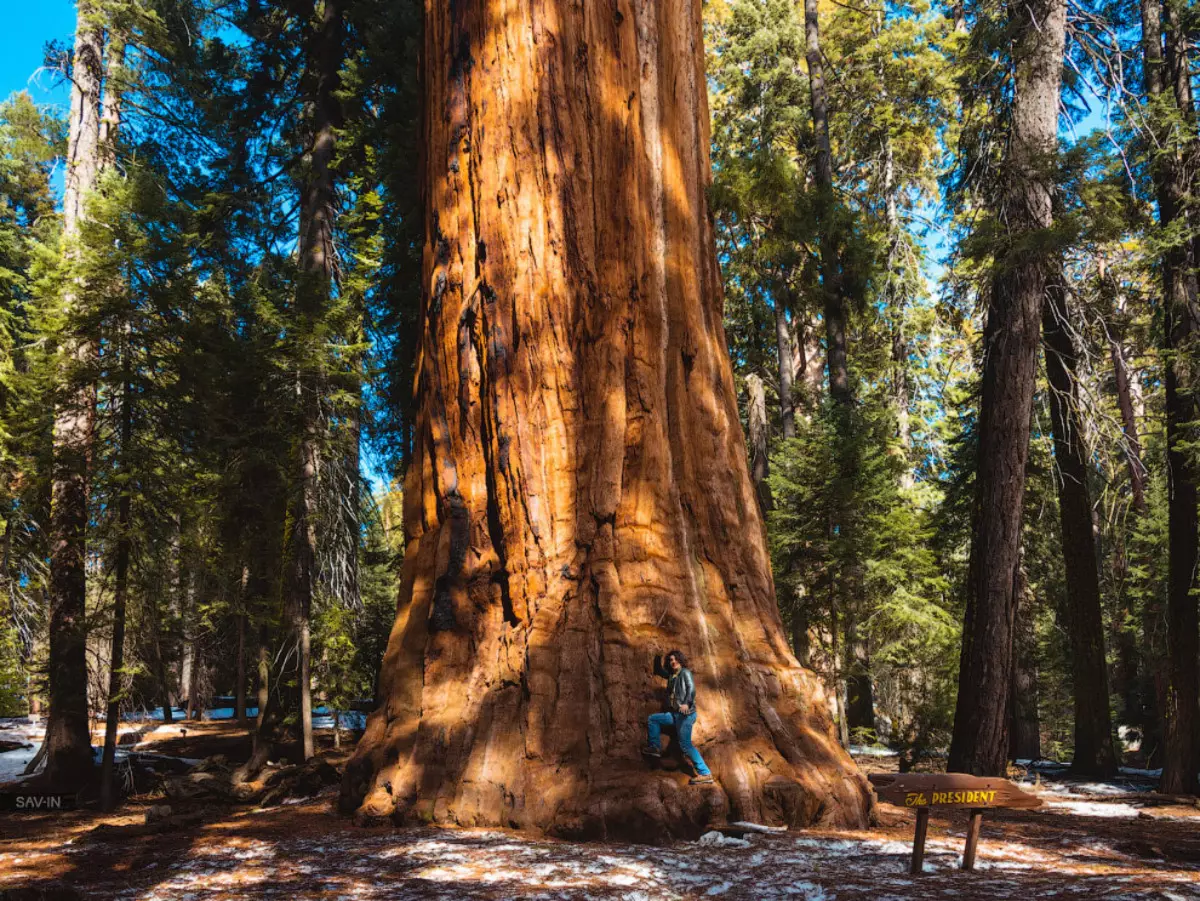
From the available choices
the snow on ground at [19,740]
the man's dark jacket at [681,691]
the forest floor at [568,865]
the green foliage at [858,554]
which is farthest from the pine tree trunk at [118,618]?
the green foliage at [858,554]

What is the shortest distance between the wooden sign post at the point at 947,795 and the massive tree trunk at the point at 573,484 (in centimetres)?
159

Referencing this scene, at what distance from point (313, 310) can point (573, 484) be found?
7.75 metres

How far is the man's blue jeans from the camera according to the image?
697 centimetres

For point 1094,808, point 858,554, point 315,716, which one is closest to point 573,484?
point 1094,808

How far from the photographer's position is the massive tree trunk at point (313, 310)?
13281mm

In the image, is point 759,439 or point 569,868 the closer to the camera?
point 569,868

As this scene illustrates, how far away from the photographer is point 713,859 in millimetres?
5812

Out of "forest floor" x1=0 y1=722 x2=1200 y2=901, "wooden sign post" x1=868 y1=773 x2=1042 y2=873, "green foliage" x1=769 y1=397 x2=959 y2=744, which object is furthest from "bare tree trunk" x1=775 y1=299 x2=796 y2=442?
"wooden sign post" x1=868 y1=773 x2=1042 y2=873

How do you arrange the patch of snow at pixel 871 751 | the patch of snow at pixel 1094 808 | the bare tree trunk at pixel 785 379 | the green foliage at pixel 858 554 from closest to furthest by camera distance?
the patch of snow at pixel 1094 808 < the patch of snow at pixel 871 751 < the green foliage at pixel 858 554 < the bare tree trunk at pixel 785 379

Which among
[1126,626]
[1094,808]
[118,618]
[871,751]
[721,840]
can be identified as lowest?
[871,751]

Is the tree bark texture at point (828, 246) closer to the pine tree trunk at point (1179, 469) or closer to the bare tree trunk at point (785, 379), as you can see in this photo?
the bare tree trunk at point (785, 379)

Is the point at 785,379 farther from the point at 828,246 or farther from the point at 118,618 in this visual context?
the point at 118,618

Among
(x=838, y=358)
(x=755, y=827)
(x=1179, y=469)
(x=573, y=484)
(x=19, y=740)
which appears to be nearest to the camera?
(x=755, y=827)

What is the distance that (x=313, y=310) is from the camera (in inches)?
559
